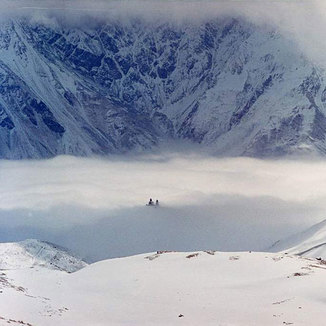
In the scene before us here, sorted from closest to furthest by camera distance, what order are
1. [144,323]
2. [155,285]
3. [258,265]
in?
[144,323] → [155,285] → [258,265]

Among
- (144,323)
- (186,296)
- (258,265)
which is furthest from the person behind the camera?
(258,265)

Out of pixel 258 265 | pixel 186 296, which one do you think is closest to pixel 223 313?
pixel 186 296

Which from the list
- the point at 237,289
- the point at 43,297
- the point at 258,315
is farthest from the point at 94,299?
the point at 258,315

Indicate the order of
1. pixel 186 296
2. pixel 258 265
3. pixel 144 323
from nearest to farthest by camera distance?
1. pixel 144 323
2. pixel 186 296
3. pixel 258 265

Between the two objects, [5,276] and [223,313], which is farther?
[5,276]

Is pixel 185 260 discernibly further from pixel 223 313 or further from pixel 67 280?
pixel 223 313

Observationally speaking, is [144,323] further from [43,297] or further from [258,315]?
Answer: [43,297]
